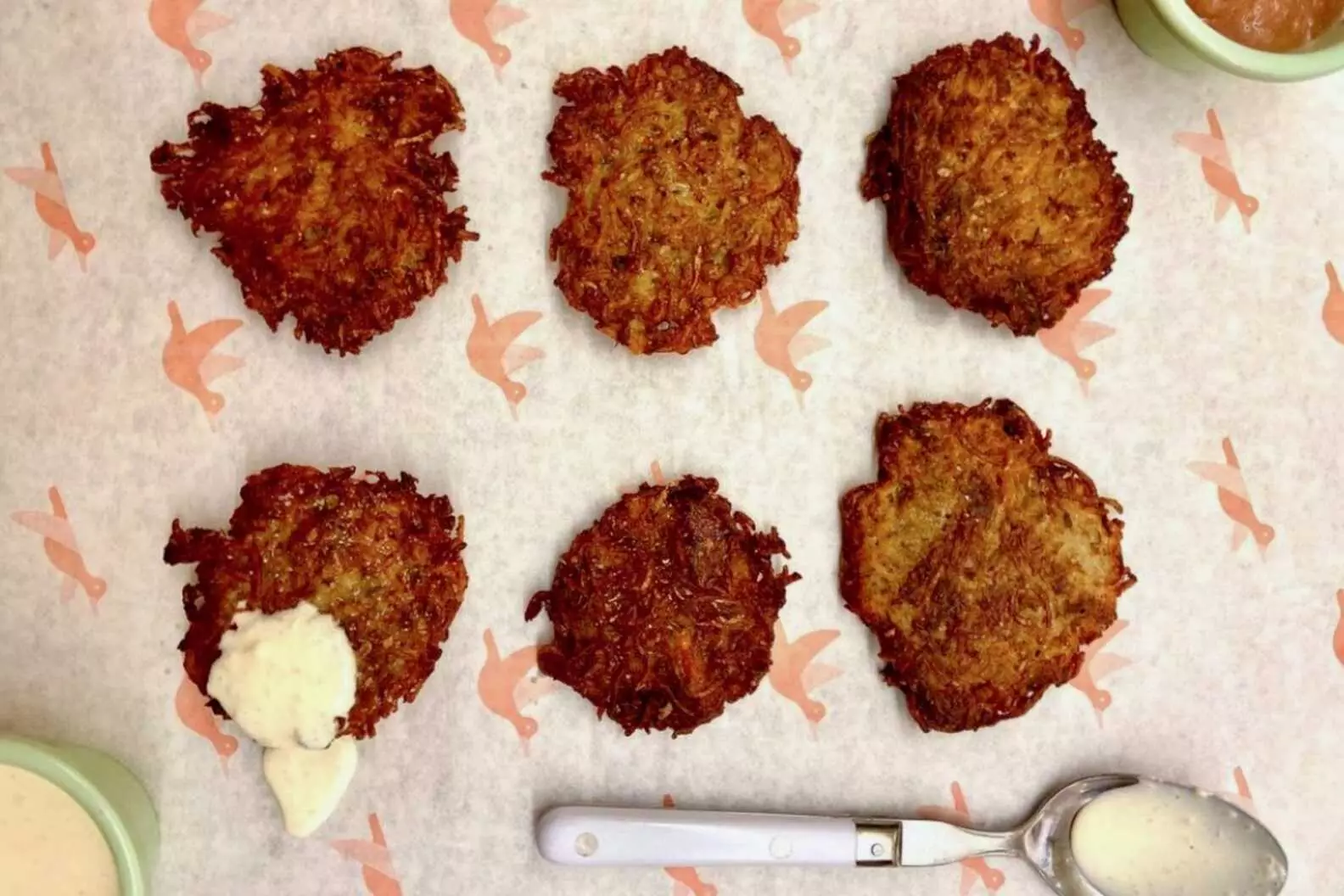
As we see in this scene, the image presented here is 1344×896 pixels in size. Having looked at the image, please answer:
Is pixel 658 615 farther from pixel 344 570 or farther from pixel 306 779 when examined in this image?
pixel 306 779

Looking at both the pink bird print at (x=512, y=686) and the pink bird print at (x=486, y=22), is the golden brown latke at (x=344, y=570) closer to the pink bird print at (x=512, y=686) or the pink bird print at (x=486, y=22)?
the pink bird print at (x=512, y=686)

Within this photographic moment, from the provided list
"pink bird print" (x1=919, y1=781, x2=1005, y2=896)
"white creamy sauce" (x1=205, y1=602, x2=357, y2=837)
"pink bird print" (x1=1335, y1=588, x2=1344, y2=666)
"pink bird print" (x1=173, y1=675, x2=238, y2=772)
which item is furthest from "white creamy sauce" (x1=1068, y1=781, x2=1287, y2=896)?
"pink bird print" (x1=173, y1=675, x2=238, y2=772)

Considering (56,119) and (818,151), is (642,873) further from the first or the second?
(56,119)

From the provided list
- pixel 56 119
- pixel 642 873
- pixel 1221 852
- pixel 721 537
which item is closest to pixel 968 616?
pixel 721 537

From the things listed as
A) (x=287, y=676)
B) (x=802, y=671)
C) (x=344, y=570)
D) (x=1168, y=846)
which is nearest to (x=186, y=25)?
(x=344, y=570)

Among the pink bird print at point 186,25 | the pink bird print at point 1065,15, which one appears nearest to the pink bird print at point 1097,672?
the pink bird print at point 1065,15

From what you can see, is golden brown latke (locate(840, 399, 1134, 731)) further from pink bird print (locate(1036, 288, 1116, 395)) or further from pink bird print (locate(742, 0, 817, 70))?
pink bird print (locate(742, 0, 817, 70))
